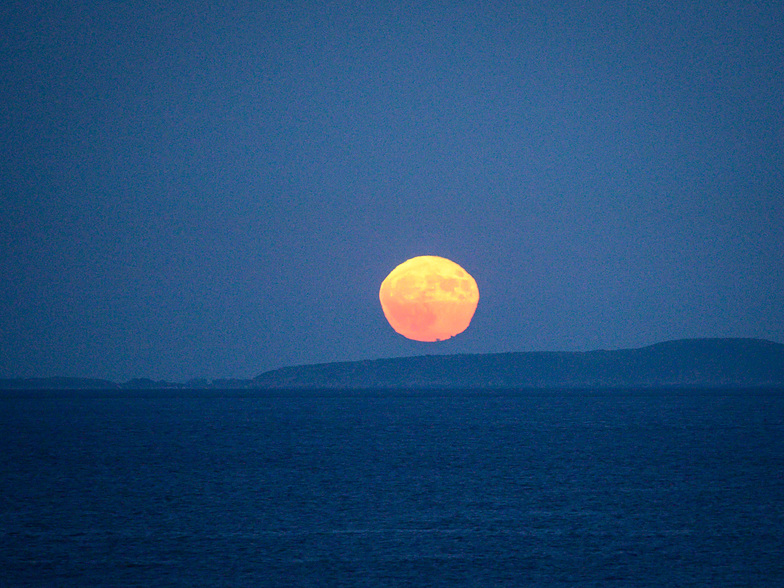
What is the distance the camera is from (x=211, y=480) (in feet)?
161

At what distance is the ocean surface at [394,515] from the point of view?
23859mm

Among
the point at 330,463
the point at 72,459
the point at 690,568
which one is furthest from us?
the point at 72,459

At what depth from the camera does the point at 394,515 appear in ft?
114

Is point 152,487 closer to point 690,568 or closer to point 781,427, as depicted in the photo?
point 690,568

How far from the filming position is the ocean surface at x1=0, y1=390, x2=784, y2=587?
23859mm

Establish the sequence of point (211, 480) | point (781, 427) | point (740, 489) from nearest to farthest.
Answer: point (740, 489), point (211, 480), point (781, 427)

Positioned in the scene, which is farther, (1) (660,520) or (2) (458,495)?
(2) (458,495)

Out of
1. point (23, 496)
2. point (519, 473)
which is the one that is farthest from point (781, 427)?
point (23, 496)

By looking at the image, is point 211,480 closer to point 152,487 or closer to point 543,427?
point 152,487

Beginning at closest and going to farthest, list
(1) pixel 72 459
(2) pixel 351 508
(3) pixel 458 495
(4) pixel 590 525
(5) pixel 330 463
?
(4) pixel 590 525 < (2) pixel 351 508 < (3) pixel 458 495 < (5) pixel 330 463 < (1) pixel 72 459

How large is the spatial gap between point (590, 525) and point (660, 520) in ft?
11.9

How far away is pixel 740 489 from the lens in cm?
4409

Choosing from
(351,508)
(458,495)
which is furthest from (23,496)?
(458,495)

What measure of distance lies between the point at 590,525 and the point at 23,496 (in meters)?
29.0
